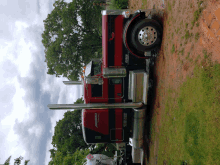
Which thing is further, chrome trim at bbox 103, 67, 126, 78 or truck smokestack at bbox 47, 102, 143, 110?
chrome trim at bbox 103, 67, 126, 78

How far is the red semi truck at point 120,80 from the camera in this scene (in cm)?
495

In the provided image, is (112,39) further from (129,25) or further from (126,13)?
(126,13)

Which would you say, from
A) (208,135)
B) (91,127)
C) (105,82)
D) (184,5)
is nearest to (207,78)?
(208,135)

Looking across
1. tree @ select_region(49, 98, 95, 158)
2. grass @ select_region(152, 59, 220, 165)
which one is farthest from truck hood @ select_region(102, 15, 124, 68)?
tree @ select_region(49, 98, 95, 158)

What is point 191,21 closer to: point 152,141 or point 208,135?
point 208,135

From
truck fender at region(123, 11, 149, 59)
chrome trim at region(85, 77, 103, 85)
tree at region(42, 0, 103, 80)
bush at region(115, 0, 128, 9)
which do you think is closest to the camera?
truck fender at region(123, 11, 149, 59)

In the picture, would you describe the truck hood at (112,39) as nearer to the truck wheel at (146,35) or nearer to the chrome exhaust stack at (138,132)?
the truck wheel at (146,35)

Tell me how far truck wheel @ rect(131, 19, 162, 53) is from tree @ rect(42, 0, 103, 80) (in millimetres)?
11569

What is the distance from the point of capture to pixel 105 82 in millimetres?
5734

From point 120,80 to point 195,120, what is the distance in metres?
3.06

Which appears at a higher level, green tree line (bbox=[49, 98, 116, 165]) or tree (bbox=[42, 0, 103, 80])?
tree (bbox=[42, 0, 103, 80])

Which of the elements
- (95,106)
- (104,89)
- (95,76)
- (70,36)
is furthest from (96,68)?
(70,36)

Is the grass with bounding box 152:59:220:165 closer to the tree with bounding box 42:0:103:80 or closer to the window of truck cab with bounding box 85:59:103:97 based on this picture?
the window of truck cab with bounding box 85:59:103:97

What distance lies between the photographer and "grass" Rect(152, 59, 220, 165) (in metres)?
2.76
